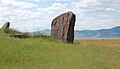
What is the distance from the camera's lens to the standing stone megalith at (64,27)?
24.2 m

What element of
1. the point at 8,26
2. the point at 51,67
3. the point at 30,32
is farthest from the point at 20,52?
the point at 8,26

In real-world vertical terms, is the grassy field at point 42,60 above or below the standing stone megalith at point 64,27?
below

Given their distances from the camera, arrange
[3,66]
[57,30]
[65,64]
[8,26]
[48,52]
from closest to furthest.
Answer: [3,66] → [65,64] → [48,52] → [57,30] → [8,26]

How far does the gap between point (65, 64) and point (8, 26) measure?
16536 millimetres

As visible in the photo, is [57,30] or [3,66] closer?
[3,66]

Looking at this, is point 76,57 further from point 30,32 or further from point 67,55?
point 30,32

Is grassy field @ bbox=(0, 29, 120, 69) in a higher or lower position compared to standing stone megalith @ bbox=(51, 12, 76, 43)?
lower

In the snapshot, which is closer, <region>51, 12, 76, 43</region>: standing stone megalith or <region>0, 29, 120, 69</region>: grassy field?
<region>0, 29, 120, 69</region>: grassy field

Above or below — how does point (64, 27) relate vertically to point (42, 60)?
above

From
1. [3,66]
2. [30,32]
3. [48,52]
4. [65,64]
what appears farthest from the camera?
[30,32]

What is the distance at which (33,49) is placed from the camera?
1717 cm

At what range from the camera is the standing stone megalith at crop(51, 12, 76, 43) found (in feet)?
79.5

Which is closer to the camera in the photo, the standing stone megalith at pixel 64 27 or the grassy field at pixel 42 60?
the grassy field at pixel 42 60

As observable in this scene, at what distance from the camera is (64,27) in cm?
2448
